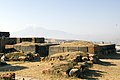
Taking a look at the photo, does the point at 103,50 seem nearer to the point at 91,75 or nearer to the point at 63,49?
the point at 63,49

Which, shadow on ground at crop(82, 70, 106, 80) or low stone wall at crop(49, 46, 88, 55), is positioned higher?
low stone wall at crop(49, 46, 88, 55)

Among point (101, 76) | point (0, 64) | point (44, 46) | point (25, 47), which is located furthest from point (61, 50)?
point (101, 76)

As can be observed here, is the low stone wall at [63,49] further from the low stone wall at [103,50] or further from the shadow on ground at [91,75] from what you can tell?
the shadow on ground at [91,75]

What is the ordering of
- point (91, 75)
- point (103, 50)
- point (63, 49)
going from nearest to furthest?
point (91, 75) < point (63, 49) < point (103, 50)

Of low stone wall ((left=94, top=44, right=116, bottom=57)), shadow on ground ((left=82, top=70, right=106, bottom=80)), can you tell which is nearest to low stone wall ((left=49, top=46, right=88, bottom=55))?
low stone wall ((left=94, top=44, right=116, bottom=57))

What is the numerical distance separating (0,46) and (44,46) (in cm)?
789

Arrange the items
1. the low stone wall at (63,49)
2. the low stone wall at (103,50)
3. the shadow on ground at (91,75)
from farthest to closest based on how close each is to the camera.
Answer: the low stone wall at (103,50) < the low stone wall at (63,49) < the shadow on ground at (91,75)

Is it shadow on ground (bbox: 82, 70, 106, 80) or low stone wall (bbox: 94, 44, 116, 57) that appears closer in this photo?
shadow on ground (bbox: 82, 70, 106, 80)

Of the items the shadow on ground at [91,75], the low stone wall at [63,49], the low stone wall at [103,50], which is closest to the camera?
the shadow on ground at [91,75]

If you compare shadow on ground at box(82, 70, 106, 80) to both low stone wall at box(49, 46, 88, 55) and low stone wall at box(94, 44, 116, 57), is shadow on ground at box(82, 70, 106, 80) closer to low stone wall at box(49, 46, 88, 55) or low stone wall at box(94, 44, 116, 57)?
low stone wall at box(49, 46, 88, 55)

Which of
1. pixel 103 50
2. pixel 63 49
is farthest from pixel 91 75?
pixel 103 50

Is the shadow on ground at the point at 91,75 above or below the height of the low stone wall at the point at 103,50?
below

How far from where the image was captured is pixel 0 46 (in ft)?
127

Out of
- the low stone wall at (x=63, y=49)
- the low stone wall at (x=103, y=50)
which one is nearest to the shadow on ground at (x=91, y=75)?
the low stone wall at (x=63, y=49)
